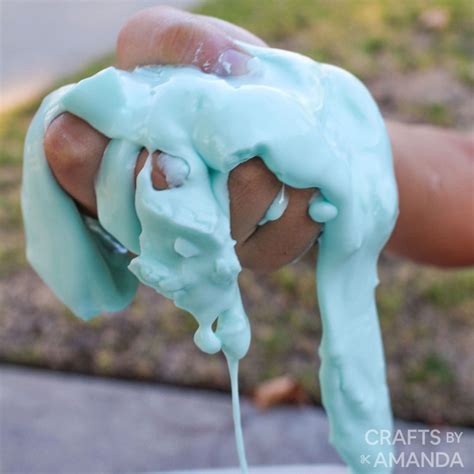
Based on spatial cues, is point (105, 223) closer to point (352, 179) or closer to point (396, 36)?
point (352, 179)

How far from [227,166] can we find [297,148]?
64 mm

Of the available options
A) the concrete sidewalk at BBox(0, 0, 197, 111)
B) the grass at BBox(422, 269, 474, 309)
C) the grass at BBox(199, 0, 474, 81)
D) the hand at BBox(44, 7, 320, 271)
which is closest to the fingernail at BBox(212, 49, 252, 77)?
the hand at BBox(44, 7, 320, 271)

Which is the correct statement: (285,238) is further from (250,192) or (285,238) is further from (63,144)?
(63,144)

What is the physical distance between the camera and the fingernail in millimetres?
660

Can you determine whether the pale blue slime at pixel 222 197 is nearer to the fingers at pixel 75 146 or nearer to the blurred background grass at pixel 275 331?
the fingers at pixel 75 146

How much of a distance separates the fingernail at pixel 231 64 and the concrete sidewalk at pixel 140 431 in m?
0.82

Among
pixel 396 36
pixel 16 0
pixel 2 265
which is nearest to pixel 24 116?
pixel 2 265

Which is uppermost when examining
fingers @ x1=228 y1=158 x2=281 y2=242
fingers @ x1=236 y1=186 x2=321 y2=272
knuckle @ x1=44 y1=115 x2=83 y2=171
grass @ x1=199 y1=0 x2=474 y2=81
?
knuckle @ x1=44 y1=115 x2=83 y2=171

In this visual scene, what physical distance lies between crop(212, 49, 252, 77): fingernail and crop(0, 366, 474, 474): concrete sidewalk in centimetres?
82

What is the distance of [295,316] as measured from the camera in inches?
59.7

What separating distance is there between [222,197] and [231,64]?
0.13 meters

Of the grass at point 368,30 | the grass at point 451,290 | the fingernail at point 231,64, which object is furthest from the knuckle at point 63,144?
the grass at point 368,30

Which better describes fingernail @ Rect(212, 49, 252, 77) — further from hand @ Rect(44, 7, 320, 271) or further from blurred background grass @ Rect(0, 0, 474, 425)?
blurred background grass @ Rect(0, 0, 474, 425)

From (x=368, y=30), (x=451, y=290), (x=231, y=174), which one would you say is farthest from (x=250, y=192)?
(x=368, y=30)
